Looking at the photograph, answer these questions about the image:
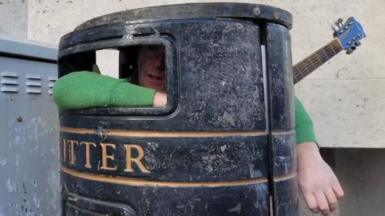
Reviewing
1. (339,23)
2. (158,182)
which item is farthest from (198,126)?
(339,23)

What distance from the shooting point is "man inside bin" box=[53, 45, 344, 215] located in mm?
1089

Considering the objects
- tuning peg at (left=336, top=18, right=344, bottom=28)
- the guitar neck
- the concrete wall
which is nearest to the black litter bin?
the guitar neck

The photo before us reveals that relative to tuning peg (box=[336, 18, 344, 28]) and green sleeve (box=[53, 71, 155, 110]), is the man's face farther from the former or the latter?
tuning peg (box=[336, 18, 344, 28])

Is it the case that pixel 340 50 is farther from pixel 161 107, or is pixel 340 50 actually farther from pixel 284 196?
pixel 161 107

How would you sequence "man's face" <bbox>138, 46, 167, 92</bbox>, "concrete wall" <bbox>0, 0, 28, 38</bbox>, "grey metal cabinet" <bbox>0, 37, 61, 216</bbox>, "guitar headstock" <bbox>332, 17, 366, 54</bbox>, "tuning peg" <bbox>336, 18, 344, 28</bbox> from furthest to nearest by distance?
"concrete wall" <bbox>0, 0, 28, 38</bbox>
"tuning peg" <bbox>336, 18, 344, 28</bbox>
"guitar headstock" <bbox>332, 17, 366, 54</bbox>
"grey metal cabinet" <bbox>0, 37, 61, 216</bbox>
"man's face" <bbox>138, 46, 167, 92</bbox>

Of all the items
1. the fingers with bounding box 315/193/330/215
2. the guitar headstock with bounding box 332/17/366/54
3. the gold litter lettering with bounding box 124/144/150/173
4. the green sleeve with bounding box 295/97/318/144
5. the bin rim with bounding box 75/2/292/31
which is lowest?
the fingers with bounding box 315/193/330/215

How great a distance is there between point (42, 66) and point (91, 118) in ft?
2.14

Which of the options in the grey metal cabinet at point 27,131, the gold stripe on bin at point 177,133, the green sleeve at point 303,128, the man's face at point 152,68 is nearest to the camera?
the gold stripe on bin at point 177,133

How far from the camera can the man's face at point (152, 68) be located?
1263 millimetres

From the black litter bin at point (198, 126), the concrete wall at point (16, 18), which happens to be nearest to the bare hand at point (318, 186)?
the black litter bin at point (198, 126)

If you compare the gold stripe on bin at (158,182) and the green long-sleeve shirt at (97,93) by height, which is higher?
the green long-sleeve shirt at (97,93)

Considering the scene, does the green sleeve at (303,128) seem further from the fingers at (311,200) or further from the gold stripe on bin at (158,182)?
the gold stripe on bin at (158,182)

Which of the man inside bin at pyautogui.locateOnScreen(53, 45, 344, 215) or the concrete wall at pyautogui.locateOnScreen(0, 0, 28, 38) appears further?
the concrete wall at pyautogui.locateOnScreen(0, 0, 28, 38)

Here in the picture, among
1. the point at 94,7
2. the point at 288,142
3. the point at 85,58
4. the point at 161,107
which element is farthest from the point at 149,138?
the point at 94,7
